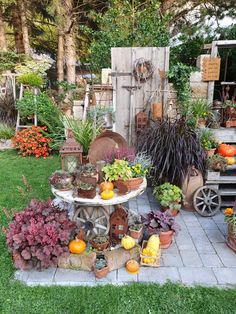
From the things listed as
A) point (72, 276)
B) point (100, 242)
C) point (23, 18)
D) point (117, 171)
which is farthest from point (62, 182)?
point (23, 18)

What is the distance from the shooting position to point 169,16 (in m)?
6.32

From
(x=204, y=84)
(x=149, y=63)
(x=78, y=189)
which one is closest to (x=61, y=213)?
(x=78, y=189)

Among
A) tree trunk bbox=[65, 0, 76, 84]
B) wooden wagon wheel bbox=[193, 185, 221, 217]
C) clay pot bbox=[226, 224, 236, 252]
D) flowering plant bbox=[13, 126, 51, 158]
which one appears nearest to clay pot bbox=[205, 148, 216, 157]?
wooden wagon wheel bbox=[193, 185, 221, 217]

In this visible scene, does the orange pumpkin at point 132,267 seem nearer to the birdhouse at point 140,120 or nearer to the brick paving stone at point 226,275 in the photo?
the brick paving stone at point 226,275

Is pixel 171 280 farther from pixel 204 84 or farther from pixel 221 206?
pixel 204 84

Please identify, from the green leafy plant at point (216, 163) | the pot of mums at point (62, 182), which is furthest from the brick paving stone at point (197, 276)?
the green leafy plant at point (216, 163)

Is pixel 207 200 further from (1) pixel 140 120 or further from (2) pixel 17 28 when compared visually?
(2) pixel 17 28

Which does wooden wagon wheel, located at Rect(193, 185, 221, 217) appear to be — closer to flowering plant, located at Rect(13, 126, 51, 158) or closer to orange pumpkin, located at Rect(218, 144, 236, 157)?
orange pumpkin, located at Rect(218, 144, 236, 157)

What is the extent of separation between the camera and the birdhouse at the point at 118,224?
2838 mm

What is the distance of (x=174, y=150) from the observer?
3.59m

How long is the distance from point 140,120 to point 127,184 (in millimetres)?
2046

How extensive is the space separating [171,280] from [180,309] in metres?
0.31

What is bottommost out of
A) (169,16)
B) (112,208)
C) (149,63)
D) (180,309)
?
(180,309)

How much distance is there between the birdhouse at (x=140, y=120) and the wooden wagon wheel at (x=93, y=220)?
6.81 feet
